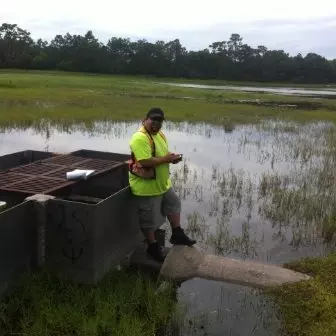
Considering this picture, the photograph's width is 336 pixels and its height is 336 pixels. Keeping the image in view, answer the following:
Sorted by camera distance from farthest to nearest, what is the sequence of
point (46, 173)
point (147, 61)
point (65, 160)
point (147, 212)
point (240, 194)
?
point (147, 61) < point (240, 194) < point (65, 160) < point (46, 173) < point (147, 212)

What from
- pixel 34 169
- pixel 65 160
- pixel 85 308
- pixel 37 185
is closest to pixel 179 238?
pixel 85 308

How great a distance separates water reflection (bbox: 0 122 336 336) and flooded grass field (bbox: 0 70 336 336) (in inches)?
0.7

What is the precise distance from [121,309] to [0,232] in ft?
4.92

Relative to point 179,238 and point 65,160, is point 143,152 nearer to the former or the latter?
point 179,238

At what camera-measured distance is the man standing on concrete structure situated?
5.84 meters

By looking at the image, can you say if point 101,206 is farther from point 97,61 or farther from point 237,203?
point 97,61

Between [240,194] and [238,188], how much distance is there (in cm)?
36

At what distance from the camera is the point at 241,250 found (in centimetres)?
756

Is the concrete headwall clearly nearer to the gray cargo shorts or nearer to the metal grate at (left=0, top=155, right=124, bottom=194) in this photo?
the metal grate at (left=0, top=155, right=124, bottom=194)

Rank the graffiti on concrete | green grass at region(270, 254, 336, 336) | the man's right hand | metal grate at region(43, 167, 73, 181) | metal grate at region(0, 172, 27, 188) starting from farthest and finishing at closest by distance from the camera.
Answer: metal grate at region(43, 167, 73, 181)
metal grate at region(0, 172, 27, 188)
the man's right hand
the graffiti on concrete
green grass at region(270, 254, 336, 336)

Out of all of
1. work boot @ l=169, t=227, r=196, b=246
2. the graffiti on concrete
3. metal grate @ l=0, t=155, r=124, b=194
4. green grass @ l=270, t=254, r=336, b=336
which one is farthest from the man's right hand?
green grass @ l=270, t=254, r=336, b=336

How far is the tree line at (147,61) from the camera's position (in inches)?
3216

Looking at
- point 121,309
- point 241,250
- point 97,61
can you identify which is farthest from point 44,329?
point 97,61

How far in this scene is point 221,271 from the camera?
6234 millimetres
